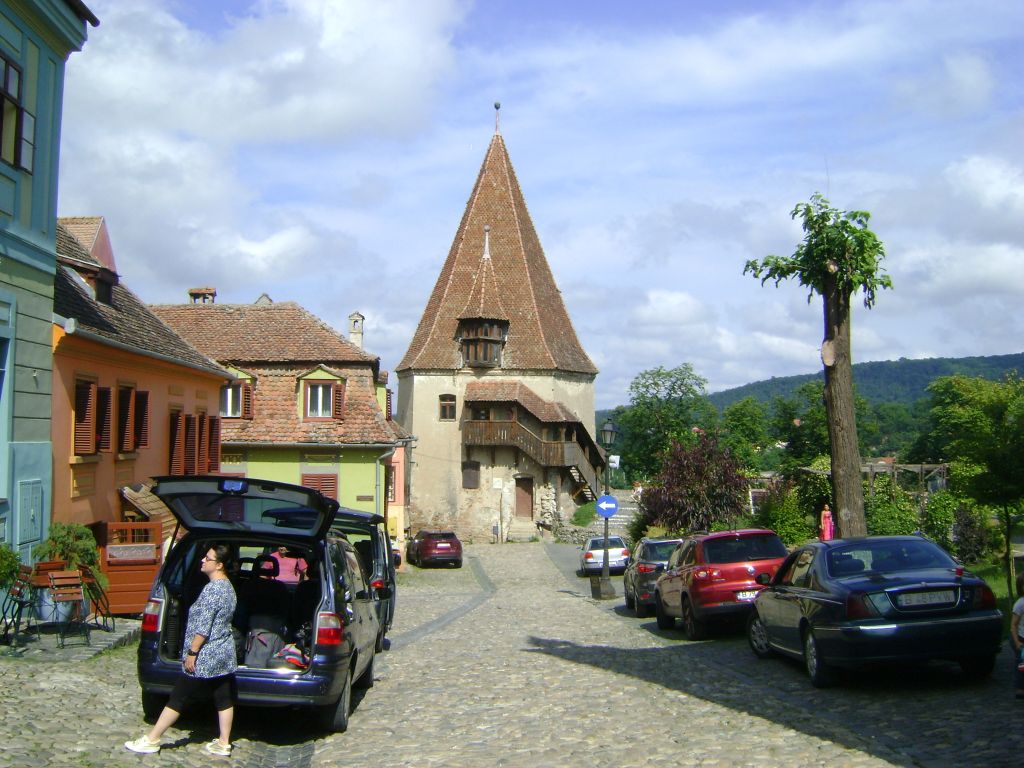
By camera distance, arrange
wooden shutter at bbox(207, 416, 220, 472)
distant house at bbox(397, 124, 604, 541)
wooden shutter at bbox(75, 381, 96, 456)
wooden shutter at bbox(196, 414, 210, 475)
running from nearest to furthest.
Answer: wooden shutter at bbox(75, 381, 96, 456)
wooden shutter at bbox(196, 414, 210, 475)
wooden shutter at bbox(207, 416, 220, 472)
distant house at bbox(397, 124, 604, 541)

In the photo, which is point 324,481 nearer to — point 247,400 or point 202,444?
point 247,400

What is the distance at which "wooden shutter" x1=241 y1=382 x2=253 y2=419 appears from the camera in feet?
121

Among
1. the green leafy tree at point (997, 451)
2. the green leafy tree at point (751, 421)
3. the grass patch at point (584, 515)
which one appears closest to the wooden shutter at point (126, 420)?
the green leafy tree at point (997, 451)

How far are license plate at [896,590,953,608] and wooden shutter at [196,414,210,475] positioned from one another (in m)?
19.7

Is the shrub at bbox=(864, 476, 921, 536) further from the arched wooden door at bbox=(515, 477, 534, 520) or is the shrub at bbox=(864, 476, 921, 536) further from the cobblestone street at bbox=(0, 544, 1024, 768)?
the arched wooden door at bbox=(515, 477, 534, 520)

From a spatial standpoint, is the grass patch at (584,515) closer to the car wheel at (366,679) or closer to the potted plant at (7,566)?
the car wheel at (366,679)

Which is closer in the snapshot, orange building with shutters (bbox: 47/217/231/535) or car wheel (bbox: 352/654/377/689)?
car wheel (bbox: 352/654/377/689)

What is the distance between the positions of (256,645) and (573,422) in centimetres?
5468

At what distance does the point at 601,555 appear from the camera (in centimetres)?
3809

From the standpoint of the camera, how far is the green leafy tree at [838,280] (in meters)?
15.0

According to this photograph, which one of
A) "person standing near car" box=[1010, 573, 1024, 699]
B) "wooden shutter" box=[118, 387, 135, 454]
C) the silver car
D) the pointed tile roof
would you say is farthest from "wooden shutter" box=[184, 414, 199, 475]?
the pointed tile roof

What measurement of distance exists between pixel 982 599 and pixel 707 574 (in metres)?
6.83

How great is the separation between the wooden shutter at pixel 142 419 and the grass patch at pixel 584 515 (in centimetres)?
4098

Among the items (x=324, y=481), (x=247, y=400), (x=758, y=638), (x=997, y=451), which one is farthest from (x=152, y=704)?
(x=247, y=400)
